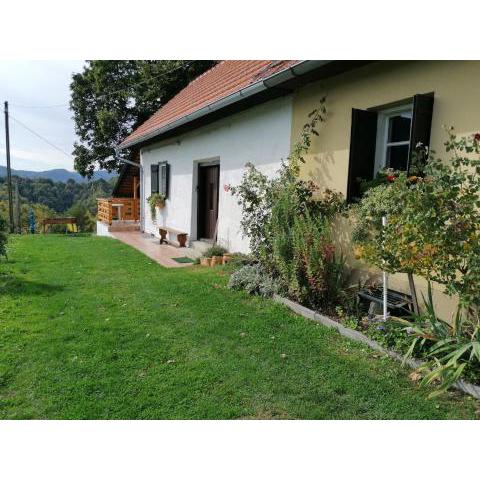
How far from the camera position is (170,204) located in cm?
1207

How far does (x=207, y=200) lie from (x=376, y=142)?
232 inches

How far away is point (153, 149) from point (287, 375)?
11.8 meters

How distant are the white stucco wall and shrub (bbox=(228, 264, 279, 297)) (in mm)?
1793

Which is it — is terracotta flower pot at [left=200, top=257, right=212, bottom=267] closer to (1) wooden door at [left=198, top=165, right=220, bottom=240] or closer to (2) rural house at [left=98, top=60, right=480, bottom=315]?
(2) rural house at [left=98, top=60, right=480, bottom=315]

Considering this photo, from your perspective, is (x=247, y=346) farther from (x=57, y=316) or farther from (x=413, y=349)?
(x=57, y=316)

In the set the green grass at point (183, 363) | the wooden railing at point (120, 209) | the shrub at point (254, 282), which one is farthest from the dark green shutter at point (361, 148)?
the wooden railing at point (120, 209)

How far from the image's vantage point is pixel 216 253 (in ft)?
27.2

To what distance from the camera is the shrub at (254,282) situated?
18.0 feet

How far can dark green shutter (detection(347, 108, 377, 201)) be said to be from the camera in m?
4.93

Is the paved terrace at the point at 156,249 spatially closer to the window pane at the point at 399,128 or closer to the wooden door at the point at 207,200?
the wooden door at the point at 207,200

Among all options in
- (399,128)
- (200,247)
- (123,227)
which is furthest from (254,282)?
(123,227)

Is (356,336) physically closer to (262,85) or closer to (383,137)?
(383,137)

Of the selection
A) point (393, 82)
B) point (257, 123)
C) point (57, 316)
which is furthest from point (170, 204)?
point (393, 82)

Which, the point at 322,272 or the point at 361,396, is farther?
the point at 322,272
